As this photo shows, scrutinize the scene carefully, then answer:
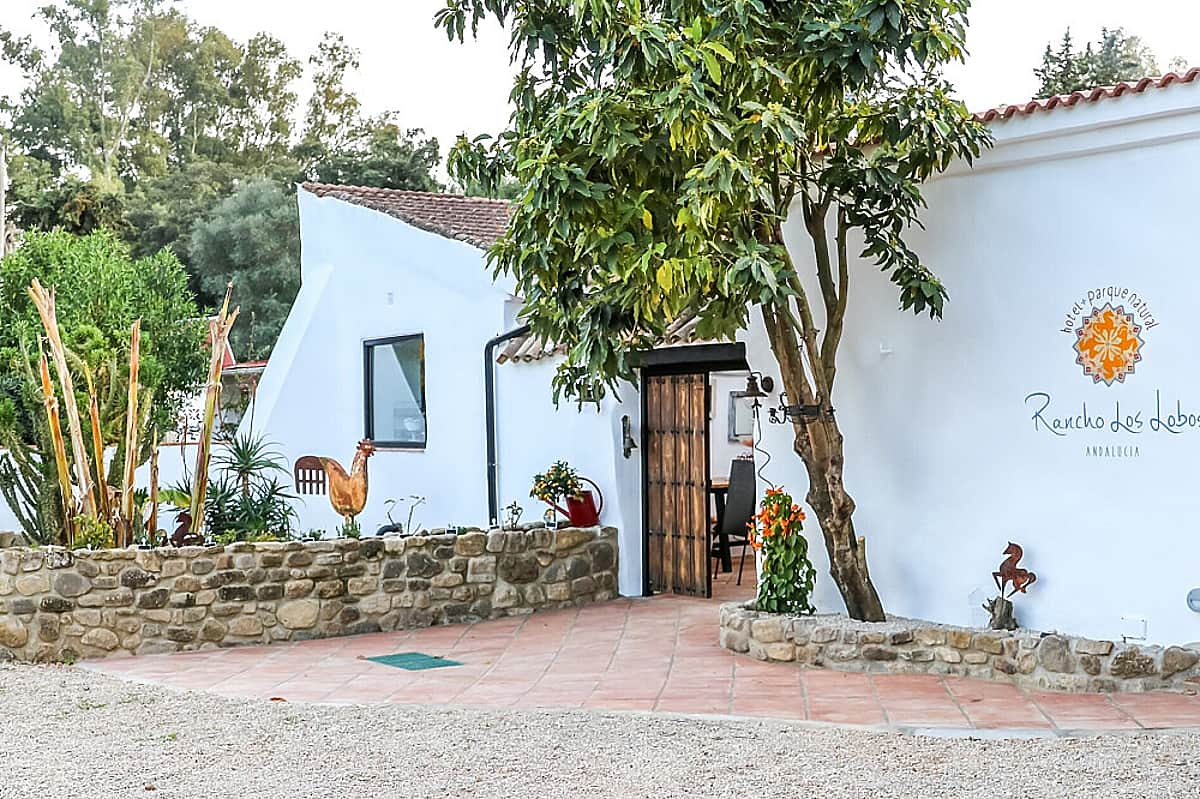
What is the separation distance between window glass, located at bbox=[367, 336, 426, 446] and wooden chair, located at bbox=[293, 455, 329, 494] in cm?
80

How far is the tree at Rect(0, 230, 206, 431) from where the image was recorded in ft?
35.3

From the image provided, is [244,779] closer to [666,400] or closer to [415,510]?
[666,400]

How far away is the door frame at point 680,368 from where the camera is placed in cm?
1044

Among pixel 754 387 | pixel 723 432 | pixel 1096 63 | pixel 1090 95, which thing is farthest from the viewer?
pixel 1096 63

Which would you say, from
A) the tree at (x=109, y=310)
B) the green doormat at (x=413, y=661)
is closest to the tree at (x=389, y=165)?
the tree at (x=109, y=310)

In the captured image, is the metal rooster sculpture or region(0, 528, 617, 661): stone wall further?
the metal rooster sculpture

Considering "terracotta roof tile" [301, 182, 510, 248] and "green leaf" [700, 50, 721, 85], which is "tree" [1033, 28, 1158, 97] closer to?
"terracotta roof tile" [301, 182, 510, 248]

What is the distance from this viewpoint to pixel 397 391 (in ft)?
46.0

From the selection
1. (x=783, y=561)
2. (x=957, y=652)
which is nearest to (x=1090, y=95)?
(x=957, y=652)

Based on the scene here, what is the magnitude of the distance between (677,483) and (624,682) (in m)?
3.35

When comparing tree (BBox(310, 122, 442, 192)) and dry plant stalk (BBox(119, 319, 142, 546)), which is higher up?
tree (BBox(310, 122, 442, 192))

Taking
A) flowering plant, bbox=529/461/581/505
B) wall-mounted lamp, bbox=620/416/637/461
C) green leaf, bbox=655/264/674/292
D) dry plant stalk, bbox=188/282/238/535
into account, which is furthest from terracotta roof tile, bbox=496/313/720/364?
green leaf, bbox=655/264/674/292

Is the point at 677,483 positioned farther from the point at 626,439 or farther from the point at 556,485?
the point at 556,485

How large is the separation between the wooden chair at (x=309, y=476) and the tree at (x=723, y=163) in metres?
6.78
